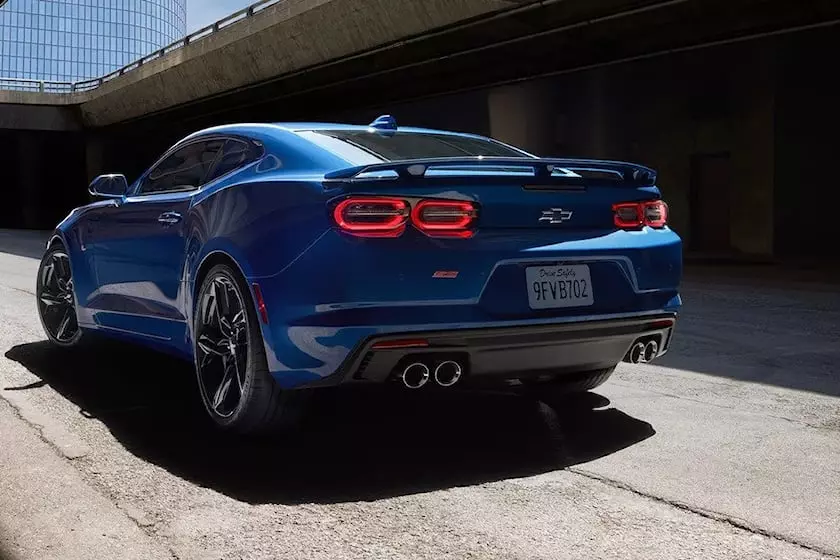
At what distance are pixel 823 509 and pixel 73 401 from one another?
367 centimetres

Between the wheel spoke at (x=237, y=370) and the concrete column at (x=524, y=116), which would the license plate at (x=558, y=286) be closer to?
the wheel spoke at (x=237, y=370)

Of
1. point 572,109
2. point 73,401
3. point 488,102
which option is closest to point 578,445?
point 73,401

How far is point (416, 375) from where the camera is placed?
371 centimetres

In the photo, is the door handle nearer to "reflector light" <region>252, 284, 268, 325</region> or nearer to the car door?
the car door

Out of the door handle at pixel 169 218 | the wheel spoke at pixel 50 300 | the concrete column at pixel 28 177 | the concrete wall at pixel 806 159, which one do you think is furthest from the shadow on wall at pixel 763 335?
the concrete column at pixel 28 177

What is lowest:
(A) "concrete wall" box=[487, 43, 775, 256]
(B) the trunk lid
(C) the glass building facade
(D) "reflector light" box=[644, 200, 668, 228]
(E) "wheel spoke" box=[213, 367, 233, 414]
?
(E) "wheel spoke" box=[213, 367, 233, 414]

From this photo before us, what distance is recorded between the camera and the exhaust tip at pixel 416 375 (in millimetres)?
3692

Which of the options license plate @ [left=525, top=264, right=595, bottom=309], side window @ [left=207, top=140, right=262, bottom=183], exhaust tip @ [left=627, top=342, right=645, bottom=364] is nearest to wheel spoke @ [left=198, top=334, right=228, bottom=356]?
side window @ [left=207, top=140, right=262, bottom=183]

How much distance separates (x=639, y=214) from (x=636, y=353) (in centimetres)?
62

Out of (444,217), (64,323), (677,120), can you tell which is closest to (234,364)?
(444,217)

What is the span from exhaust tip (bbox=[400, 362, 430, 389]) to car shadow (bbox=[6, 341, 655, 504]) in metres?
0.35

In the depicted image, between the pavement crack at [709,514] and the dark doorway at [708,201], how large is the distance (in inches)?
744

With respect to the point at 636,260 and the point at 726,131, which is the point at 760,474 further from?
the point at 726,131

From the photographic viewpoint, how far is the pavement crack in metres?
2.92
